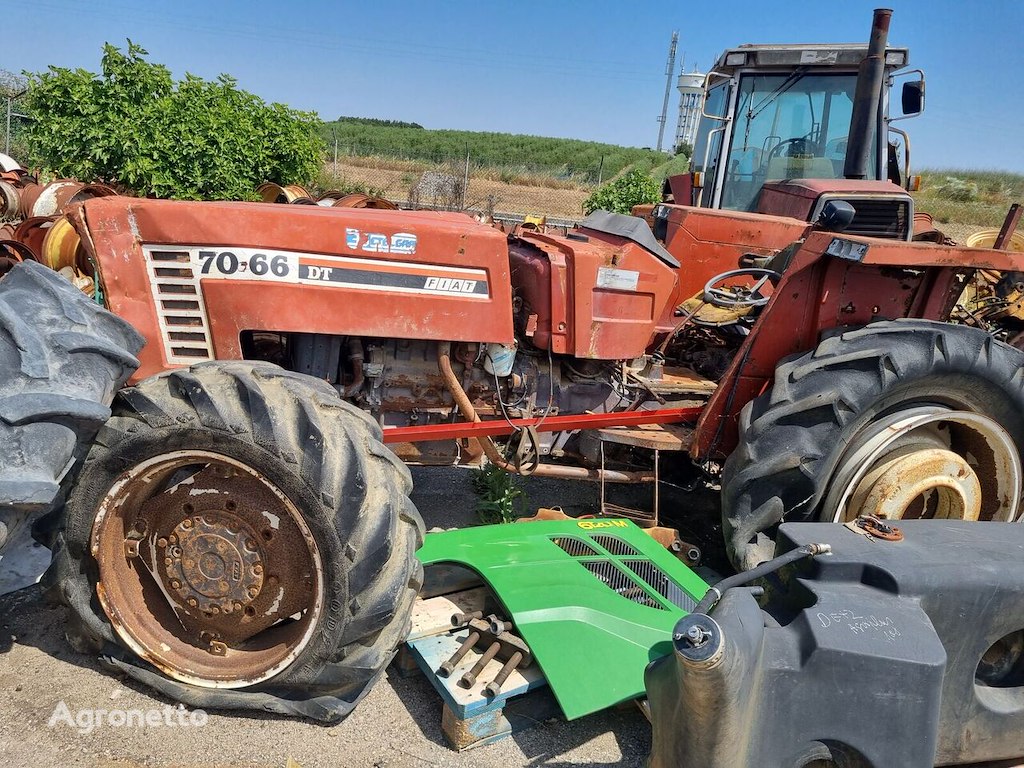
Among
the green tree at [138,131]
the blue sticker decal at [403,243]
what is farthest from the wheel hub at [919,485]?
the green tree at [138,131]

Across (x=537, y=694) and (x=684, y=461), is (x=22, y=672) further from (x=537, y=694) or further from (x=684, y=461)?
(x=684, y=461)

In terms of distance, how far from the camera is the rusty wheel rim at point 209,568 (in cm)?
237

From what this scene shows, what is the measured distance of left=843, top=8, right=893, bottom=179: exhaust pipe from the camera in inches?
163

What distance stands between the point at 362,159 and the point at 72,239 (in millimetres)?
22892

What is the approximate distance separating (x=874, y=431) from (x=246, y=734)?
2.54 m

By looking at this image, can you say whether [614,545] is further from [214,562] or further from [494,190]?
[494,190]

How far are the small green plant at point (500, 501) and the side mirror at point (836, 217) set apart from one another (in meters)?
2.01

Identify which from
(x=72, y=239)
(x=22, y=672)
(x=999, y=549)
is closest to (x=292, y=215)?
(x=22, y=672)

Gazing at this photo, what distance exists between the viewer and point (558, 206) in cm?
2464

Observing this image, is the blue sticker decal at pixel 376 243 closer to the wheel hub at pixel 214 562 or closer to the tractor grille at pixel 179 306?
the tractor grille at pixel 179 306

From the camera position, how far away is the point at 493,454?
336 centimetres

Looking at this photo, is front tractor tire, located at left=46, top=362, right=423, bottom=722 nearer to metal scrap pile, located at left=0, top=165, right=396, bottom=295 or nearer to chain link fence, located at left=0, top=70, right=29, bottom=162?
metal scrap pile, located at left=0, top=165, right=396, bottom=295

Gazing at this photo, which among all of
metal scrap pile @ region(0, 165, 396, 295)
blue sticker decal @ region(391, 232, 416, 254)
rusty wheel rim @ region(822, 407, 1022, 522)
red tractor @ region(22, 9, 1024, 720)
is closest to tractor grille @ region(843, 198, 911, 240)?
red tractor @ region(22, 9, 1024, 720)

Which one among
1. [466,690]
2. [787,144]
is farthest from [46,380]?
[787,144]
